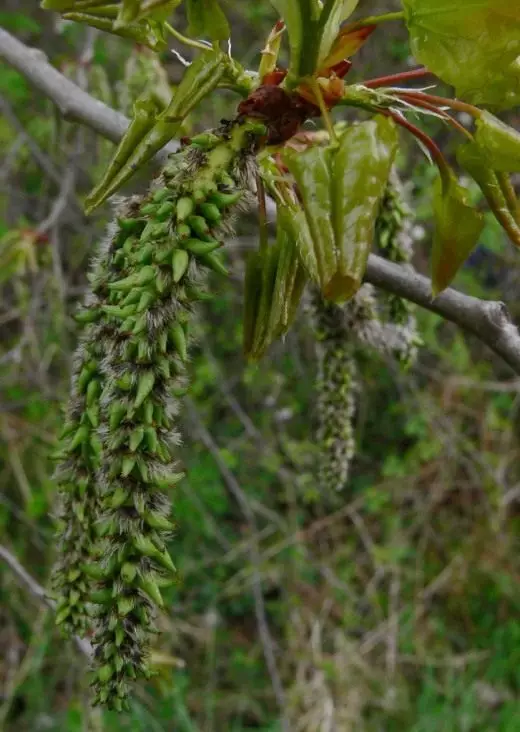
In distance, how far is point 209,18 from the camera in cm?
81

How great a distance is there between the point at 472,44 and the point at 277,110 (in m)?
0.20

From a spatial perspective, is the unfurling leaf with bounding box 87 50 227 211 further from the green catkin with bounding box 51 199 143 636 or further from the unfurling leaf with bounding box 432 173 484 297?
the unfurling leaf with bounding box 432 173 484 297

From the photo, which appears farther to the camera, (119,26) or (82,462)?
(82,462)

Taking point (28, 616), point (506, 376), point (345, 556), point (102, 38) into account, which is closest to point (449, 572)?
point (345, 556)

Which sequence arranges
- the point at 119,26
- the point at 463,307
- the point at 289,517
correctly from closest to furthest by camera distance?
1. the point at 119,26
2. the point at 463,307
3. the point at 289,517

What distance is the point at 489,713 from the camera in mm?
2918

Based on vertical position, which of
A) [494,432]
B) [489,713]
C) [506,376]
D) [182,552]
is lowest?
[489,713]

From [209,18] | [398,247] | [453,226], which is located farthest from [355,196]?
[398,247]

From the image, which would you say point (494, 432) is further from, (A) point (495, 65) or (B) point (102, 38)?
(A) point (495, 65)

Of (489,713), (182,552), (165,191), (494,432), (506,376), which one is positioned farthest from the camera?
(506,376)

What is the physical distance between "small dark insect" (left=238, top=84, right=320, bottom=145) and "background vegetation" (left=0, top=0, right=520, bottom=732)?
5.48 feet

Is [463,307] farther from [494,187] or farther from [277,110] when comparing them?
[277,110]

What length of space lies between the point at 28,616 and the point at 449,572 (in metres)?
1.72

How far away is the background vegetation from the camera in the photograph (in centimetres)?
284
